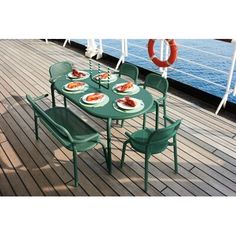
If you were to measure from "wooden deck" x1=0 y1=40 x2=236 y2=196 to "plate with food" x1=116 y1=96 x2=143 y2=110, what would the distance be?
0.67 meters

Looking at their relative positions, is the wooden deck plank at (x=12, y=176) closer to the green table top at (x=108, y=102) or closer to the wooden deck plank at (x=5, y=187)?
the wooden deck plank at (x=5, y=187)

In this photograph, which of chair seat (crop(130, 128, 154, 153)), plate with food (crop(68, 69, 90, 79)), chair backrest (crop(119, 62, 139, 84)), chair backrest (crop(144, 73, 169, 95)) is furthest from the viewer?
chair backrest (crop(119, 62, 139, 84))

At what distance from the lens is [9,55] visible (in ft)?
20.4

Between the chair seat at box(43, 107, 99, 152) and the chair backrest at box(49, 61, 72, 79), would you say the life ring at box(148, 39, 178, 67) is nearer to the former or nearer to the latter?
the chair backrest at box(49, 61, 72, 79)

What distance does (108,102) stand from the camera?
2.54 meters

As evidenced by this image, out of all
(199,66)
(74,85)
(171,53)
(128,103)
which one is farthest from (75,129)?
(199,66)

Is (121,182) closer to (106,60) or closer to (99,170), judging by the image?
(99,170)

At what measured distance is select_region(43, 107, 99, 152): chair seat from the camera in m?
2.38

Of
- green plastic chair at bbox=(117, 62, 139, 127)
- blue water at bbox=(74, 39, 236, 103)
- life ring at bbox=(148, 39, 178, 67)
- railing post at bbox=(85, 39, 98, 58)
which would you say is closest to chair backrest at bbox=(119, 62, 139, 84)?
green plastic chair at bbox=(117, 62, 139, 127)

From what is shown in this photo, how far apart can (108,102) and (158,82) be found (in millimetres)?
773
